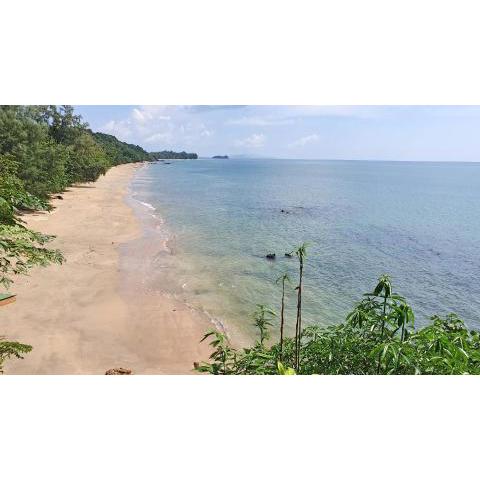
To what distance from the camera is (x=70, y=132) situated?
1002 inches

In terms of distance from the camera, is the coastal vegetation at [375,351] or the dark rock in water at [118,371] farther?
the dark rock in water at [118,371]

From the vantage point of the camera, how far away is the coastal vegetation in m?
2.86

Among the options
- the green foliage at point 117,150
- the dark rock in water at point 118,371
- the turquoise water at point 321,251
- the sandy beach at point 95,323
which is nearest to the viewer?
the dark rock in water at point 118,371

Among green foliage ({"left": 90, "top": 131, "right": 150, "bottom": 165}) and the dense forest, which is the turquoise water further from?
green foliage ({"left": 90, "top": 131, "right": 150, "bottom": 165})

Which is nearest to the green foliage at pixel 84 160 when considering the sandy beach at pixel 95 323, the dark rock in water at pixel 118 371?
the sandy beach at pixel 95 323

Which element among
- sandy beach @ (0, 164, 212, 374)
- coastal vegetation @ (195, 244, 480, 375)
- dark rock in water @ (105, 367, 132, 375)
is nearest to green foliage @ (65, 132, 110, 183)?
sandy beach @ (0, 164, 212, 374)

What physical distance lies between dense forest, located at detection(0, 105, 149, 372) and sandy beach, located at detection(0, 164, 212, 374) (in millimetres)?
615

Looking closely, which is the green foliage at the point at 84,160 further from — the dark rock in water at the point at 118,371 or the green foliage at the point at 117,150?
the dark rock in water at the point at 118,371

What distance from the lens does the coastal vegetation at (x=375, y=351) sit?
2.86 m

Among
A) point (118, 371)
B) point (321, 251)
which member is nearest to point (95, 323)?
point (118, 371)

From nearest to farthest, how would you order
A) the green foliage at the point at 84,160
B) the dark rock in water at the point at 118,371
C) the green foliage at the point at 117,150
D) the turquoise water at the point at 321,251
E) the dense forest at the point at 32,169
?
the dense forest at the point at 32,169 → the dark rock in water at the point at 118,371 → the turquoise water at the point at 321,251 → the green foliage at the point at 84,160 → the green foliage at the point at 117,150

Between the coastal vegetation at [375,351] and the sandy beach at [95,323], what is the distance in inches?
148

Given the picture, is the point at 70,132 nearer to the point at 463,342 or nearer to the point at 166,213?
the point at 166,213
